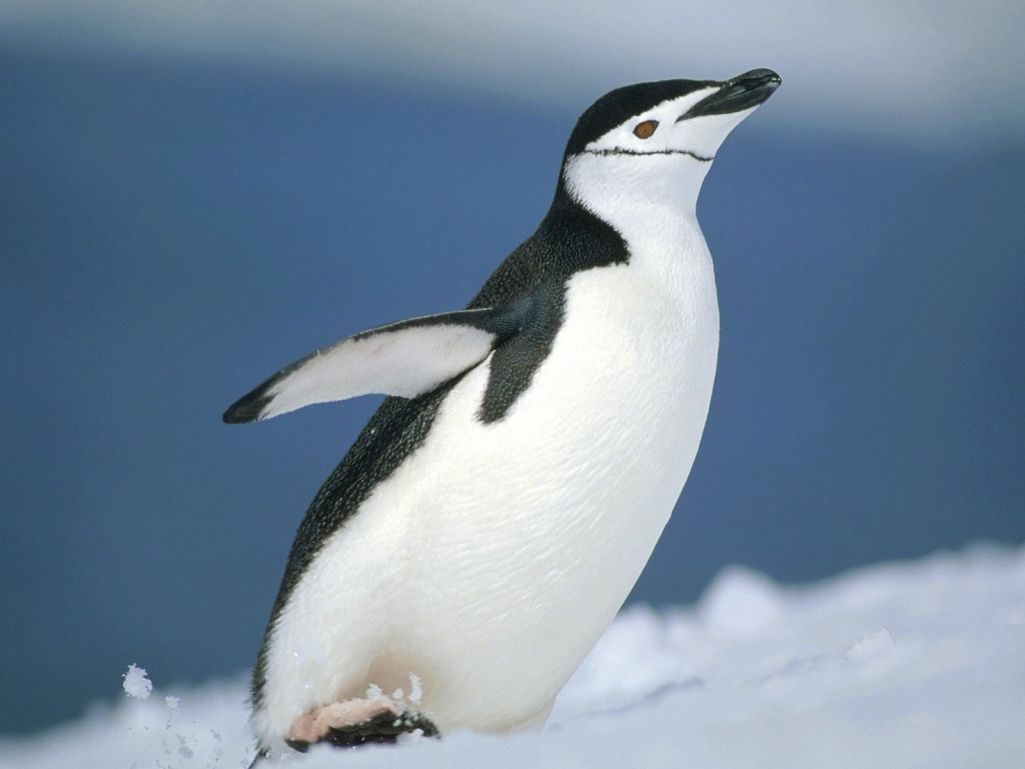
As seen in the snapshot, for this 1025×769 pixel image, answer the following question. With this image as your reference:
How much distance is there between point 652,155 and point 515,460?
39cm

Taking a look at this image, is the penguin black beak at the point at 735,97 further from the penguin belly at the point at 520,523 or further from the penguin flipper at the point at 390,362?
the penguin flipper at the point at 390,362

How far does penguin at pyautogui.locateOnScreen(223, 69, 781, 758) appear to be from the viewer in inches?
51.3

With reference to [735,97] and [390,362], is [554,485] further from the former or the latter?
[735,97]

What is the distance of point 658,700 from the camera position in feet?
4.17

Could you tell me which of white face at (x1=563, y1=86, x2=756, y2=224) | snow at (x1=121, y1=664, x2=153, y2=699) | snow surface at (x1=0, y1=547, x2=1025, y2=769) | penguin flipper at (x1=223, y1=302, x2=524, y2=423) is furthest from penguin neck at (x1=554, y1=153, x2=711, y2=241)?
snow at (x1=121, y1=664, x2=153, y2=699)

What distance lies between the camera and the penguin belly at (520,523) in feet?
4.27

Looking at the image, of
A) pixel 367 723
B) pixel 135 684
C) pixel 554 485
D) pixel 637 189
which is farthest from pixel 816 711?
pixel 135 684

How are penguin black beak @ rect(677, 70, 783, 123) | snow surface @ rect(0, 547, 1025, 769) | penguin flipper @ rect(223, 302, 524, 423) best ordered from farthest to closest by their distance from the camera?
penguin black beak @ rect(677, 70, 783, 123), penguin flipper @ rect(223, 302, 524, 423), snow surface @ rect(0, 547, 1025, 769)

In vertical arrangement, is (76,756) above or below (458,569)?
below

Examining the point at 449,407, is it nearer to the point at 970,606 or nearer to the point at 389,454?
the point at 389,454

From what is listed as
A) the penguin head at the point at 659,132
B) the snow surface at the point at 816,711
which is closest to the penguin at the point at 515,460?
the penguin head at the point at 659,132

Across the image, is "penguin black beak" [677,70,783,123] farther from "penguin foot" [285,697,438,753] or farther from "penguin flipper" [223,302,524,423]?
"penguin foot" [285,697,438,753]

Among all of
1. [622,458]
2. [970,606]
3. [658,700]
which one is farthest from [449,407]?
[970,606]

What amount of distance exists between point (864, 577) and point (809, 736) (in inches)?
77.1
